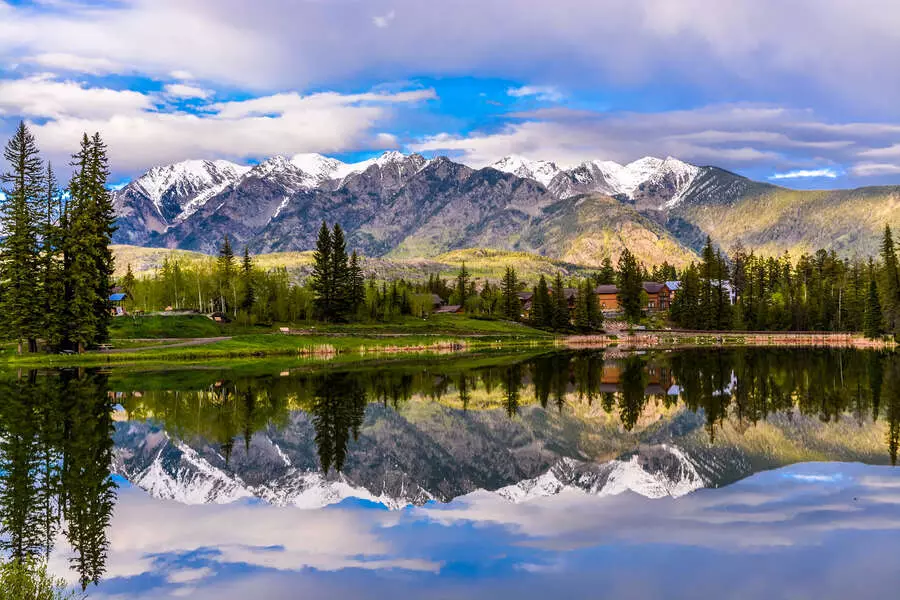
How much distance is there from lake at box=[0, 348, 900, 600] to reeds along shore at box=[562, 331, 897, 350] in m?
91.3

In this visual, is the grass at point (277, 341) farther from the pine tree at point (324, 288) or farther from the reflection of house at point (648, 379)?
the reflection of house at point (648, 379)

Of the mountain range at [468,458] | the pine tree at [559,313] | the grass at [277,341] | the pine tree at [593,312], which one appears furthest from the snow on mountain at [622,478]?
the pine tree at [593,312]

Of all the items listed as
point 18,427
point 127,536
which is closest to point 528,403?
point 18,427

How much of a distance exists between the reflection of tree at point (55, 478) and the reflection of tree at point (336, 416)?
946cm

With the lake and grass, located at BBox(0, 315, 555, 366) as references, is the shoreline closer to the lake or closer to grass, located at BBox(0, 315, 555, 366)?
grass, located at BBox(0, 315, 555, 366)

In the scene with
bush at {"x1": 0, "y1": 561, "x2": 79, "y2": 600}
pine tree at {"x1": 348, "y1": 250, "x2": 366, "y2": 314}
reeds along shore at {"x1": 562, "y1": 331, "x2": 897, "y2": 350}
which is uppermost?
pine tree at {"x1": 348, "y1": 250, "x2": 366, "y2": 314}

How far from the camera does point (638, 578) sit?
1769 cm

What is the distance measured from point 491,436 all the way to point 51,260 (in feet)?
229

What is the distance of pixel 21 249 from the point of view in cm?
8762

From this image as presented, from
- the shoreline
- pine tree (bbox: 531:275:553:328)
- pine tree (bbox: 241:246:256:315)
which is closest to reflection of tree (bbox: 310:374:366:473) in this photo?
the shoreline

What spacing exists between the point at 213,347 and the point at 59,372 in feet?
97.8

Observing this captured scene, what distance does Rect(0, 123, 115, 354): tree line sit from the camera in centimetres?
8688

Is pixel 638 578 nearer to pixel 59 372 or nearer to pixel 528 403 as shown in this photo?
pixel 528 403

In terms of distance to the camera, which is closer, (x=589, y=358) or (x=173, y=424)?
(x=173, y=424)
